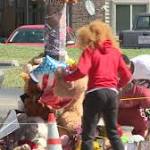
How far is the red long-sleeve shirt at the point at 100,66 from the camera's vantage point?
655cm

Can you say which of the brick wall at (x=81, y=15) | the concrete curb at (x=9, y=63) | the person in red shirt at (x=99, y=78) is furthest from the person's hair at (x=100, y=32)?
the brick wall at (x=81, y=15)

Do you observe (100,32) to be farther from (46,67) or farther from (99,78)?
(46,67)

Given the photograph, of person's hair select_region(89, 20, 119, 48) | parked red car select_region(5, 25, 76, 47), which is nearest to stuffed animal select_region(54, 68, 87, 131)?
person's hair select_region(89, 20, 119, 48)

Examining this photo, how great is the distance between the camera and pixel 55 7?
25.7ft

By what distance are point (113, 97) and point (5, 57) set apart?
13522mm

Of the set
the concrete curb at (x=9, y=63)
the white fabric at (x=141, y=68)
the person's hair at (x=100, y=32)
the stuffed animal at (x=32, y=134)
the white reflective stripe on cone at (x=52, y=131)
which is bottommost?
the concrete curb at (x=9, y=63)

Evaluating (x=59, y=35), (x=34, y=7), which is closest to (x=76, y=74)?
(x=59, y=35)

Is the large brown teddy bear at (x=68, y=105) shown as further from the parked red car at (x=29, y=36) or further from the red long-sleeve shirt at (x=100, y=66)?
the parked red car at (x=29, y=36)

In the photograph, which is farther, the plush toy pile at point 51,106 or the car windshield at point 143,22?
the car windshield at point 143,22

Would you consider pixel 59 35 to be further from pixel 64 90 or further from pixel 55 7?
pixel 64 90

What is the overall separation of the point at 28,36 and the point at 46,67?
14010 millimetres

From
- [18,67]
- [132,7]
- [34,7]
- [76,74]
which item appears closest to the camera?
[76,74]

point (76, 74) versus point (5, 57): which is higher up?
point (76, 74)

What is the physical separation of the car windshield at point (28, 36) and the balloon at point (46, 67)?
1331cm
